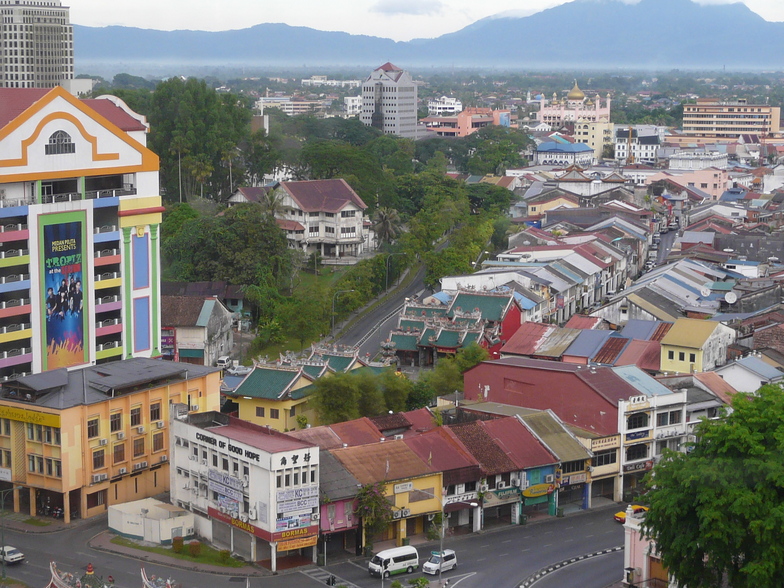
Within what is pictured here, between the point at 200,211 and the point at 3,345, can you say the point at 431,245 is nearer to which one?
the point at 200,211

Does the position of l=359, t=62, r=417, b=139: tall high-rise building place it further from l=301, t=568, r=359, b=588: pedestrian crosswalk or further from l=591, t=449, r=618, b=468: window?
l=301, t=568, r=359, b=588: pedestrian crosswalk

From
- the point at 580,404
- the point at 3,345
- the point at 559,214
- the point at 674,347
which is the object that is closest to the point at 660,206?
the point at 559,214

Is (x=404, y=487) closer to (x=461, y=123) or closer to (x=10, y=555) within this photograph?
(x=10, y=555)

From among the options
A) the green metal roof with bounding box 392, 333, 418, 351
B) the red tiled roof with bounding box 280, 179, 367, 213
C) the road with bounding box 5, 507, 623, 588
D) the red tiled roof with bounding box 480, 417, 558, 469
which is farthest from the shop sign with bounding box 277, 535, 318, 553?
the red tiled roof with bounding box 280, 179, 367, 213

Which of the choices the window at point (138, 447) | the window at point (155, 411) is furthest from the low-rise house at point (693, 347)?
the window at point (138, 447)


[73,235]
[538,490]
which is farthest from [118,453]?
[538,490]

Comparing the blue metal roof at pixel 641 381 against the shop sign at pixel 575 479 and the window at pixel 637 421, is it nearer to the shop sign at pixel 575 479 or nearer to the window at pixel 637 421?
the window at pixel 637 421

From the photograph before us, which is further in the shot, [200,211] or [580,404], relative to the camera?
[200,211]
